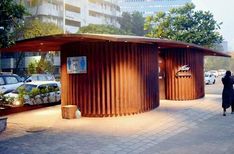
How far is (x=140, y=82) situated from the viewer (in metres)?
14.1

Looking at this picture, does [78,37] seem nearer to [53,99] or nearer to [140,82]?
[140,82]

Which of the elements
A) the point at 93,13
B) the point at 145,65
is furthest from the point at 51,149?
the point at 93,13

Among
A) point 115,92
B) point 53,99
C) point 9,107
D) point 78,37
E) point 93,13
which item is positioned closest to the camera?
point 78,37

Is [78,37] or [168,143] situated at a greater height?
[78,37]

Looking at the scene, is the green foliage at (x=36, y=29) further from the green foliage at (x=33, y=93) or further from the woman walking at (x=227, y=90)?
the woman walking at (x=227, y=90)

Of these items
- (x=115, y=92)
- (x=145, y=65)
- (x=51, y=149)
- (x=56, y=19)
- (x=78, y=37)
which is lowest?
(x=51, y=149)

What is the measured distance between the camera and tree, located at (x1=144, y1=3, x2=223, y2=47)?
28.6m

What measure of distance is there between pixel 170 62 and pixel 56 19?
116 feet

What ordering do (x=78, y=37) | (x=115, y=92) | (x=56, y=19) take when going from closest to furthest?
(x=78, y=37)
(x=115, y=92)
(x=56, y=19)

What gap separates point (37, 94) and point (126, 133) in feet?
28.3

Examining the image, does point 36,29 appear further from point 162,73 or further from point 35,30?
point 162,73

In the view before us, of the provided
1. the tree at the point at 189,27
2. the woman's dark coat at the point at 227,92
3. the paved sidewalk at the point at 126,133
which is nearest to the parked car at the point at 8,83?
the paved sidewalk at the point at 126,133

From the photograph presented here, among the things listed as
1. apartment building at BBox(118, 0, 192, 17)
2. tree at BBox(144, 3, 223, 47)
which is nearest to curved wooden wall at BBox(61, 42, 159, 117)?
tree at BBox(144, 3, 223, 47)

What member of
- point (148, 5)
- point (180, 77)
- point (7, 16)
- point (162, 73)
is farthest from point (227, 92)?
point (148, 5)
